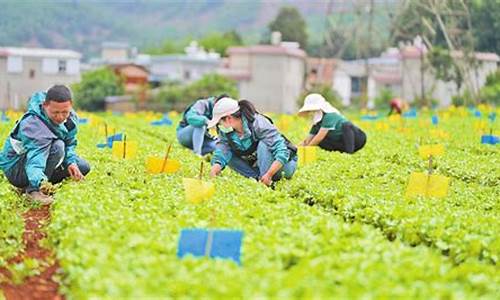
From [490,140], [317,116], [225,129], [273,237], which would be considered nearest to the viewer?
[273,237]

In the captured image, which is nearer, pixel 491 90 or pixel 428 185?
pixel 428 185

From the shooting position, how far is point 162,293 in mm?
4809

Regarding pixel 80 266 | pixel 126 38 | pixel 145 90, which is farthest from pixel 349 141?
pixel 126 38

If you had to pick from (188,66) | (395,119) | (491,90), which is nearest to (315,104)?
(395,119)

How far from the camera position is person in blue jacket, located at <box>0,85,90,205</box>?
8.91 m

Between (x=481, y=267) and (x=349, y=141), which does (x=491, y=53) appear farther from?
(x=481, y=267)

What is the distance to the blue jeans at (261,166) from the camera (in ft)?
33.8

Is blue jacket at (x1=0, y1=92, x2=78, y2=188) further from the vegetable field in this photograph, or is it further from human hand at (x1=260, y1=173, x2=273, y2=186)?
human hand at (x1=260, y1=173, x2=273, y2=186)

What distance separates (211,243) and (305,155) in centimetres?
667

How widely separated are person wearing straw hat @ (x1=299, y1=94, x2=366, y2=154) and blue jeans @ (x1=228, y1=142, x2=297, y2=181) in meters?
2.60

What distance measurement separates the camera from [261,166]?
1041 cm

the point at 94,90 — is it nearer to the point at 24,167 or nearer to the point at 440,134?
the point at 440,134

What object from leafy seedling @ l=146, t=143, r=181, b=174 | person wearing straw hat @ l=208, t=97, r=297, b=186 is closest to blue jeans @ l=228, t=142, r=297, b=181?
person wearing straw hat @ l=208, t=97, r=297, b=186

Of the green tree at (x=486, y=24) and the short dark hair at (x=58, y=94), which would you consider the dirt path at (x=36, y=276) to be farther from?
the green tree at (x=486, y=24)
